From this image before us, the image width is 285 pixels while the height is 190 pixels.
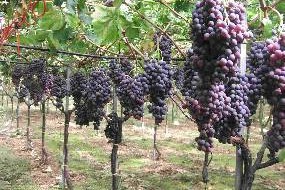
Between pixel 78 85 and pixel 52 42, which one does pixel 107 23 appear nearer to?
pixel 52 42

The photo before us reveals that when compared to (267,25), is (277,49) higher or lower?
lower

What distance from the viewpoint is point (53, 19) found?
3688mm

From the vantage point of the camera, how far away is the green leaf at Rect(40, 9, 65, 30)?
3.61 m

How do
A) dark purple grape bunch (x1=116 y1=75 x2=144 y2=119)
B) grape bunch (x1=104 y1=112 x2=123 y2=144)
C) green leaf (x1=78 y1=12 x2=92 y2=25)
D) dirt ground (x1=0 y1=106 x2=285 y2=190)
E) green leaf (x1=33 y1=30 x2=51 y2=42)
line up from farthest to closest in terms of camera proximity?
dirt ground (x1=0 y1=106 x2=285 y2=190)
grape bunch (x1=104 y1=112 x2=123 y2=144)
dark purple grape bunch (x1=116 y1=75 x2=144 y2=119)
green leaf (x1=33 y1=30 x2=51 y2=42)
green leaf (x1=78 y1=12 x2=92 y2=25)

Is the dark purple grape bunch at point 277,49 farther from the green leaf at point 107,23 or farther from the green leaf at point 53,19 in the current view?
the green leaf at point 53,19

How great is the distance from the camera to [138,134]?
2534cm

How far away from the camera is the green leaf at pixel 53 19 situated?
3607 millimetres

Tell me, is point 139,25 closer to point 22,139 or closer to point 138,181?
point 138,181

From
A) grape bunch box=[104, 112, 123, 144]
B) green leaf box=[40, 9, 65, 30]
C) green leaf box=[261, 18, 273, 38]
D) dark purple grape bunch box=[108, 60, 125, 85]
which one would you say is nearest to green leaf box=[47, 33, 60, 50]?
green leaf box=[40, 9, 65, 30]

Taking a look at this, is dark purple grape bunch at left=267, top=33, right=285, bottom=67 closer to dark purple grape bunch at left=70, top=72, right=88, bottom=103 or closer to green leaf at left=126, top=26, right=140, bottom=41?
green leaf at left=126, top=26, right=140, bottom=41

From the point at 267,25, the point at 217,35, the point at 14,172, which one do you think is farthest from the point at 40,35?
the point at 14,172

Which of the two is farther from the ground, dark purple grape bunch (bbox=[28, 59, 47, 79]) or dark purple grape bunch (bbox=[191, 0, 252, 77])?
dark purple grape bunch (bbox=[28, 59, 47, 79])

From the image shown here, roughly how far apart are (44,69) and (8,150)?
9.26 m

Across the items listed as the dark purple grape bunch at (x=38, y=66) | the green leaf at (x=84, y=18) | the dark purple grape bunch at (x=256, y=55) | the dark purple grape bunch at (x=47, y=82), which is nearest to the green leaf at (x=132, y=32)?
the green leaf at (x=84, y=18)
